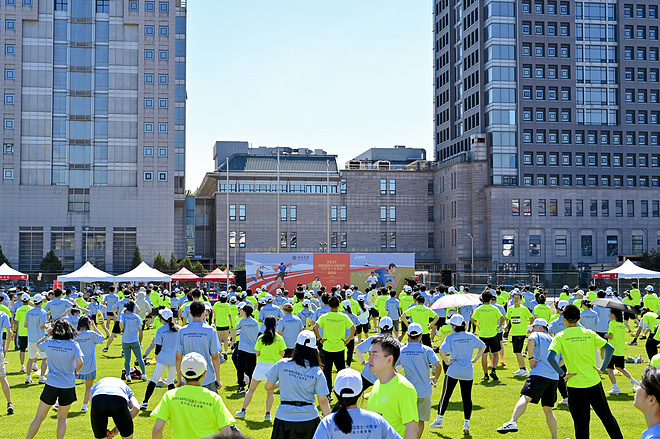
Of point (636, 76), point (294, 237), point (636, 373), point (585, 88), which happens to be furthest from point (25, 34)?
point (636, 373)

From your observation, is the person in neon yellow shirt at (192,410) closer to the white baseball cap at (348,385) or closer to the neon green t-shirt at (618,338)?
the white baseball cap at (348,385)

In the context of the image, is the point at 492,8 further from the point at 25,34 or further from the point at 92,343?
the point at 92,343

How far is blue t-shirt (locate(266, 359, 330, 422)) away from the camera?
8016mm

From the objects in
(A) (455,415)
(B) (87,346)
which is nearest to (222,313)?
(B) (87,346)

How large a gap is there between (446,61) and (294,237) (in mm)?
31583

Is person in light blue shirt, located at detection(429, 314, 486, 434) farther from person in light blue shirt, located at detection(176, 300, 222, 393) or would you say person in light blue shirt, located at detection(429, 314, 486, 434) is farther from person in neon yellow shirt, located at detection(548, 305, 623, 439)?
person in light blue shirt, located at detection(176, 300, 222, 393)

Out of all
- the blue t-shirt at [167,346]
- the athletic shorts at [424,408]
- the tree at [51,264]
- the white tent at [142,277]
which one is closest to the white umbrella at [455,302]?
the blue t-shirt at [167,346]

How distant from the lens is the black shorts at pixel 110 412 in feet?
26.4

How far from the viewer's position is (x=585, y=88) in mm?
85938

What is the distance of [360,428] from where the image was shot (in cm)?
534

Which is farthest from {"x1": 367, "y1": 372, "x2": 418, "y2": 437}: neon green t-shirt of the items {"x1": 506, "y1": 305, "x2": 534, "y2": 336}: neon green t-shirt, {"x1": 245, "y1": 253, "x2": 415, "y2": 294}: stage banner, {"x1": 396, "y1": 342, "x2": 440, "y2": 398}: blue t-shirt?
A: {"x1": 245, "y1": 253, "x2": 415, "y2": 294}: stage banner

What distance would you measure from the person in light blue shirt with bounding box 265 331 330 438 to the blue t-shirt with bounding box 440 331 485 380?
415 centimetres

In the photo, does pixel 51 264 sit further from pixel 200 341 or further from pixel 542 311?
pixel 200 341

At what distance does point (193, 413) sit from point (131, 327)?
1161 centimetres
